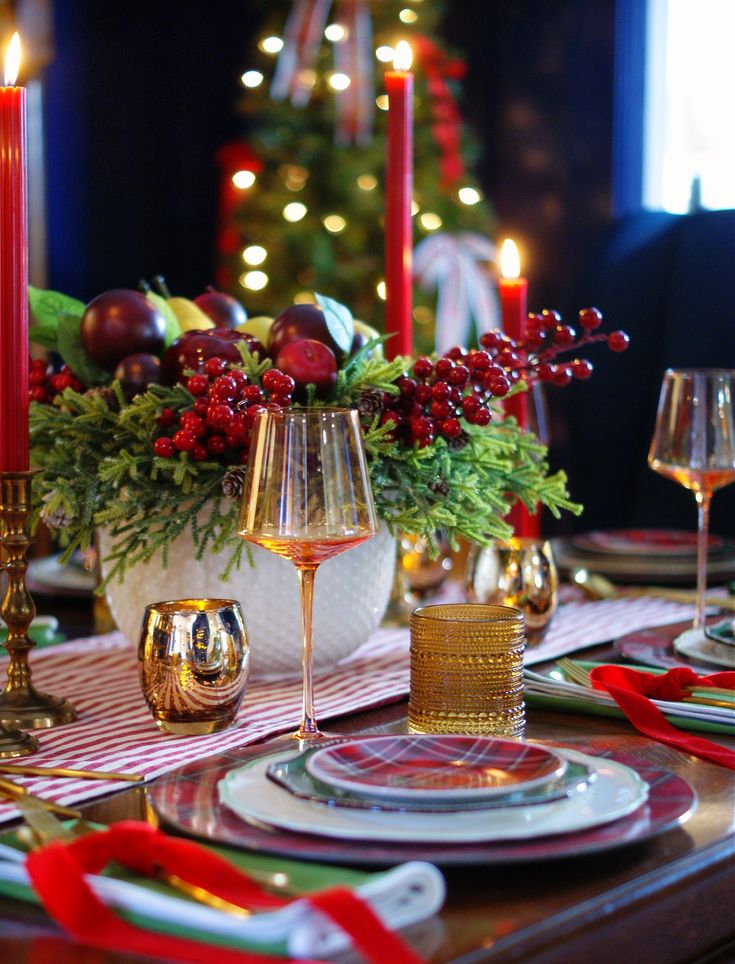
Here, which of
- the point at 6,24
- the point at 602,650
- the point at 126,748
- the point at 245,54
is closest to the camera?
the point at 126,748

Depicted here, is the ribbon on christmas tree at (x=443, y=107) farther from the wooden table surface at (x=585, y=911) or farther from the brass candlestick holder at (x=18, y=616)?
the wooden table surface at (x=585, y=911)

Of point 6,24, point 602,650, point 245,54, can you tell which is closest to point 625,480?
point 602,650

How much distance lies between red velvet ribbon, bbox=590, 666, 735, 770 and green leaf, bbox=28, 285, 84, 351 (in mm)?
529

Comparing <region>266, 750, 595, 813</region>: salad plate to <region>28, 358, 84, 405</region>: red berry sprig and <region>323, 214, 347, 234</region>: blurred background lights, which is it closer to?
<region>28, 358, 84, 405</region>: red berry sprig

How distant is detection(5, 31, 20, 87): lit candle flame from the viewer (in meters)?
0.84

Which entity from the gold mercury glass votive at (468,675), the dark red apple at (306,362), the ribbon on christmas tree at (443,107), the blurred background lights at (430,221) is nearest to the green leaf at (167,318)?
the dark red apple at (306,362)

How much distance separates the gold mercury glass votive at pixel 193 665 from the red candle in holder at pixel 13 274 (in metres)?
0.15

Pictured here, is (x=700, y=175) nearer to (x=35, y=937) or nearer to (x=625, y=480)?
(x=625, y=480)

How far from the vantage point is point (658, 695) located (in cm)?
87

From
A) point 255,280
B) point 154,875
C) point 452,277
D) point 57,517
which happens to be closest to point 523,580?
point 57,517

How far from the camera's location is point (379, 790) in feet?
1.93

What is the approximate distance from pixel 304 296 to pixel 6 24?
3.70 feet

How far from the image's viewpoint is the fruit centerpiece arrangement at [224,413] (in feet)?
2.97

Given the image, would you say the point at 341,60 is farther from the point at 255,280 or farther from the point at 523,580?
the point at 523,580
